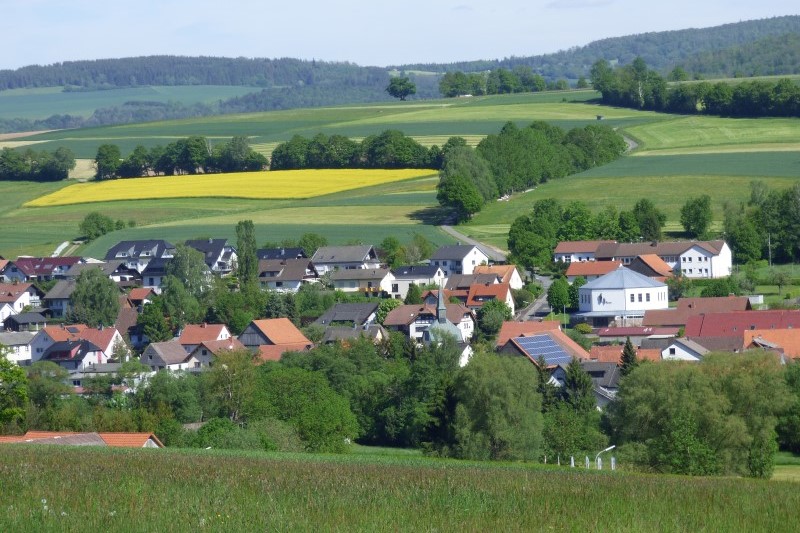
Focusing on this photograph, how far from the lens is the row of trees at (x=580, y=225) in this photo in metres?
78.8

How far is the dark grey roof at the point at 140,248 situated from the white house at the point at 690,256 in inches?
1037

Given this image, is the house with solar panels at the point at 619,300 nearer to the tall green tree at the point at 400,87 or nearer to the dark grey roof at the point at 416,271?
the dark grey roof at the point at 416,271

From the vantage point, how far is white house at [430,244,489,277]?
76438mm

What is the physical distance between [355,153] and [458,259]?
133ft

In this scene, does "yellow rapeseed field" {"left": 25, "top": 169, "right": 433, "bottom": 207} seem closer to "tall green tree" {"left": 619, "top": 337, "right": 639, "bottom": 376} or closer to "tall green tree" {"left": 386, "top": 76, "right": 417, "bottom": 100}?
"tall green tree" {"left": 619, "top": 337, "right": 639, "bottom": 376}

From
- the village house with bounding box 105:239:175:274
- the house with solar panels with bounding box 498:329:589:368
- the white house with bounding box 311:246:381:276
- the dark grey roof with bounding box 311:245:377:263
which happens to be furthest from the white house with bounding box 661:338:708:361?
the village house with bounding box 105:239:175:274

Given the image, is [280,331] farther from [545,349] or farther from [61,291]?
[61,291]

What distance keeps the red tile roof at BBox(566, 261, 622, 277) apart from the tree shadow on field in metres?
16.7

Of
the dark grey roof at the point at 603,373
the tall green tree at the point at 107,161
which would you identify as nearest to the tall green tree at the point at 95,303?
the dark grey roof at the point at 603,373

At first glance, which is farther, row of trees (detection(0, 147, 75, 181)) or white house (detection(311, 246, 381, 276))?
row of trees (detection(0, 147, 75, 181))

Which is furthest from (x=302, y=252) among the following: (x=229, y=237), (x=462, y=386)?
(x=462, y=386)

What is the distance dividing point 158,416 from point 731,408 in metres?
16.4

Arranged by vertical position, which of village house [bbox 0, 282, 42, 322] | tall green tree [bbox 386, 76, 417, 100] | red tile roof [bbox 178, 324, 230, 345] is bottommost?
village house [bbox 0, 282, 42, 322]

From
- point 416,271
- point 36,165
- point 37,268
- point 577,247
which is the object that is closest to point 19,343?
point 37,268
